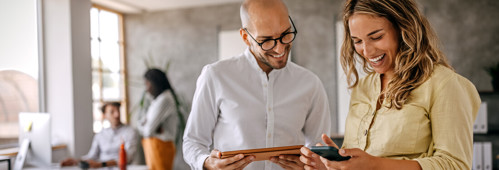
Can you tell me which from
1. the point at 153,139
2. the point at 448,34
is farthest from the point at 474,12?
the point at 153,139

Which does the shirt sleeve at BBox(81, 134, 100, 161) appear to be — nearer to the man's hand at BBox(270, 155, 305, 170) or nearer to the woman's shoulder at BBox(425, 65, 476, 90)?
the man's hand at BBox(270, 155, 305, 170)

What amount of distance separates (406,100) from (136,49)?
6.06 meters

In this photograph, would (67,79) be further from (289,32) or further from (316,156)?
(316,156)

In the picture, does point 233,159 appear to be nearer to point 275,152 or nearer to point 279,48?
point 275,152

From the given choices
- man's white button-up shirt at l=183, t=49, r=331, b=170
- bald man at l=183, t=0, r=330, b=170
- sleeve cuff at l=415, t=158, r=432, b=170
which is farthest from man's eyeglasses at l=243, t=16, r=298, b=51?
A: sleeve cuff at l=415, t=158, r=432, b=170

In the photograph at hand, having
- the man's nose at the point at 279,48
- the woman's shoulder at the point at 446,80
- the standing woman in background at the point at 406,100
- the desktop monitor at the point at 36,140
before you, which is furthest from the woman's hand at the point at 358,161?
the desktop monitor at the point at 36,140

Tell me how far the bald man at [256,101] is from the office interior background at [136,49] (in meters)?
3.15

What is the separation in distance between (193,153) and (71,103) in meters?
3.18

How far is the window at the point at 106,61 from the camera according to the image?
5.94 metres

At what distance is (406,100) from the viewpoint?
1.14 m

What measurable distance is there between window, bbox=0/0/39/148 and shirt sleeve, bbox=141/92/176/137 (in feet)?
4.11

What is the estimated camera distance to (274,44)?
1592 mm

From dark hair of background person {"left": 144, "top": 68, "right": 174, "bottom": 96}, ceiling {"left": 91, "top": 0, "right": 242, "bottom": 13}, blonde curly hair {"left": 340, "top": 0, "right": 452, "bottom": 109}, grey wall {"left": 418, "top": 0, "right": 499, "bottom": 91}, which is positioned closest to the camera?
blonde curly hair {"left": 340, "top": 0, "right": 452, "bottom": 109}

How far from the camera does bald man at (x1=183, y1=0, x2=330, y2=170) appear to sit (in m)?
1.65
